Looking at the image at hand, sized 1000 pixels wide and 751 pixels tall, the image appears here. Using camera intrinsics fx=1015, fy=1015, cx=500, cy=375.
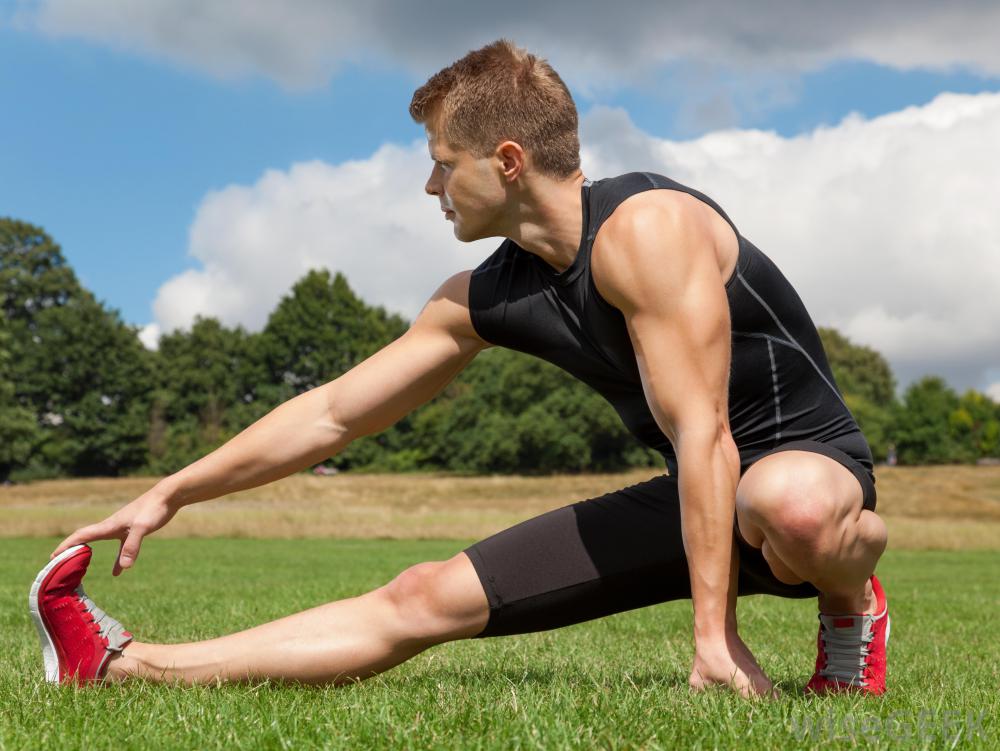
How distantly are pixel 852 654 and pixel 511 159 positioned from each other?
2138mm

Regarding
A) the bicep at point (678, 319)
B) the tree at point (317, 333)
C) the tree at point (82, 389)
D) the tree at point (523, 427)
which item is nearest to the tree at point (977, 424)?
the tree at point (523, 427)

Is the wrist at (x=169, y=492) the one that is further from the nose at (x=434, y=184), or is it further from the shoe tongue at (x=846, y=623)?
the shoe tongue at (x=846, y=623)

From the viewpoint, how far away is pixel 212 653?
3.73 metres

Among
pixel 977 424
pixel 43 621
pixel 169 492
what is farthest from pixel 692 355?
pixel 977 424

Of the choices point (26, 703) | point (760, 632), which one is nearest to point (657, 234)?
point (26, 703)

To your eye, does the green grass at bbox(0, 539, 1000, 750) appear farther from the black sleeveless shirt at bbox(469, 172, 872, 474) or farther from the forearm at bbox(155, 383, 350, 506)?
the black sleeveless shirt at bbox(469, 172, 872, 474)

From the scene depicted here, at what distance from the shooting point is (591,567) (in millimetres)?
3697

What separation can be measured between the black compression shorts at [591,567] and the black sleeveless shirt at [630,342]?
28 centimetres

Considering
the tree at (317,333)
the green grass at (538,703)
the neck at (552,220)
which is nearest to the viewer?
the green grass at (538,703)

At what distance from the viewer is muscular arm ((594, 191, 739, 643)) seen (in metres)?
3.06

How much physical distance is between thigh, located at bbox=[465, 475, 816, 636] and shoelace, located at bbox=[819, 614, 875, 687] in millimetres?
176

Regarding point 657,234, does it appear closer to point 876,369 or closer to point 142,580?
point 142,580

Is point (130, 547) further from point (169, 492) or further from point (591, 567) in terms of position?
point (591, 567)

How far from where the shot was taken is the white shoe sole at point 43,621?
3547 mm
